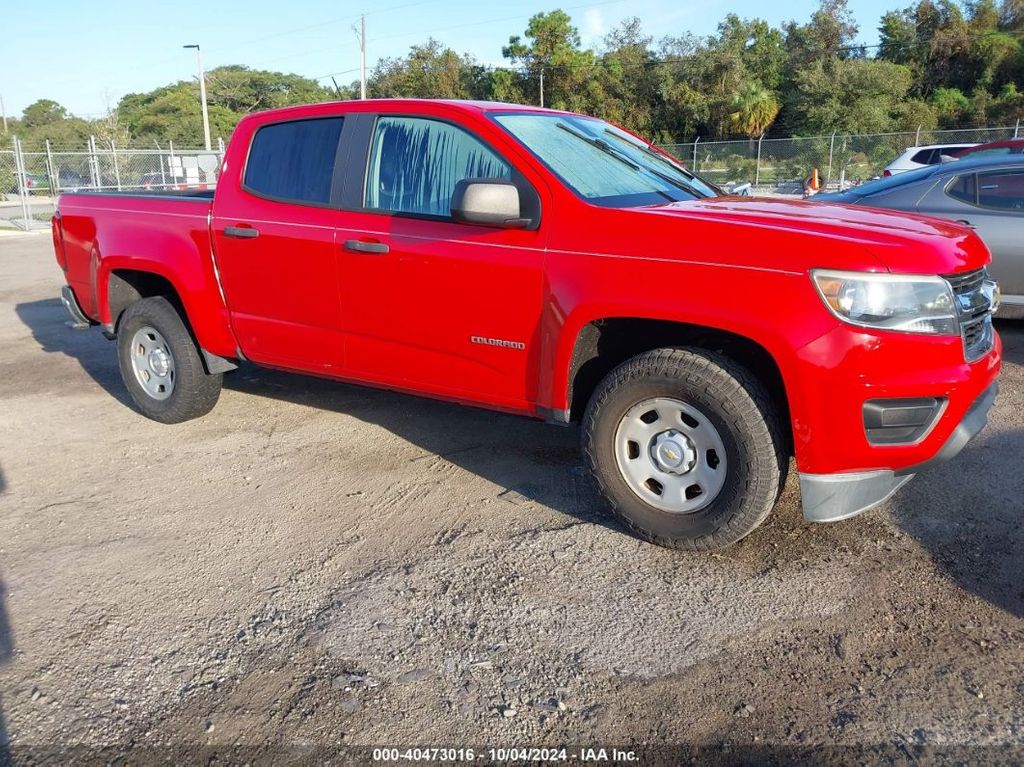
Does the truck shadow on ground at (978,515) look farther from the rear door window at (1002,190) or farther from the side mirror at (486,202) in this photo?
the rear door window at (1002,190)

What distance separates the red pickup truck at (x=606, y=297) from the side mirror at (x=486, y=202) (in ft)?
0.04

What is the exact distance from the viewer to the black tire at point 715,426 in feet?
10.7

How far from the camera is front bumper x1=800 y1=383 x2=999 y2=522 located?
10.4 ft

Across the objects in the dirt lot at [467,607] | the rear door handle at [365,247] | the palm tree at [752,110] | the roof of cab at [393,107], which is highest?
the palm tree at [752,110]

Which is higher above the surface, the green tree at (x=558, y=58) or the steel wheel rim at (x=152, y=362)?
the green tree at (x=558, y=58)

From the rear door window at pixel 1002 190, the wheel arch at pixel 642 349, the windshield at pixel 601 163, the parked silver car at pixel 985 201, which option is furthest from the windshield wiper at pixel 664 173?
the rear door window at pixel 1002 190

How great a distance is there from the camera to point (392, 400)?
5.80 metres

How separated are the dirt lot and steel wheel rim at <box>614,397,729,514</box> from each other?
0.26 metres

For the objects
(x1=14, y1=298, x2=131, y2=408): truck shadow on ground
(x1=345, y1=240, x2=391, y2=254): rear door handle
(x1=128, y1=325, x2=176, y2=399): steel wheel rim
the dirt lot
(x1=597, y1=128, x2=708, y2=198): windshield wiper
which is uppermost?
(x1=597, y1=128, x2=708, y2=198): windshield wiper

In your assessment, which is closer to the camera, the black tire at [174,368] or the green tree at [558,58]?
the black tire at [174,368]

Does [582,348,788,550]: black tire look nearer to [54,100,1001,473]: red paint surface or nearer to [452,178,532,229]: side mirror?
[54,100,1001,473]: red paint surface

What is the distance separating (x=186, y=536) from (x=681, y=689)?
2.34 meters

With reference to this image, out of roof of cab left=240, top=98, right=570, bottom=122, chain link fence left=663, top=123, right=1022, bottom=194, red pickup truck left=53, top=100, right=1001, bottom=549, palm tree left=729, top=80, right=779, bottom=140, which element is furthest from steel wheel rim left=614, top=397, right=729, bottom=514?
palm tree left=729, top=80, right=779, bottom=140

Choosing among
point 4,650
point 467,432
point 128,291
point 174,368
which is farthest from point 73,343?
point 4,650
